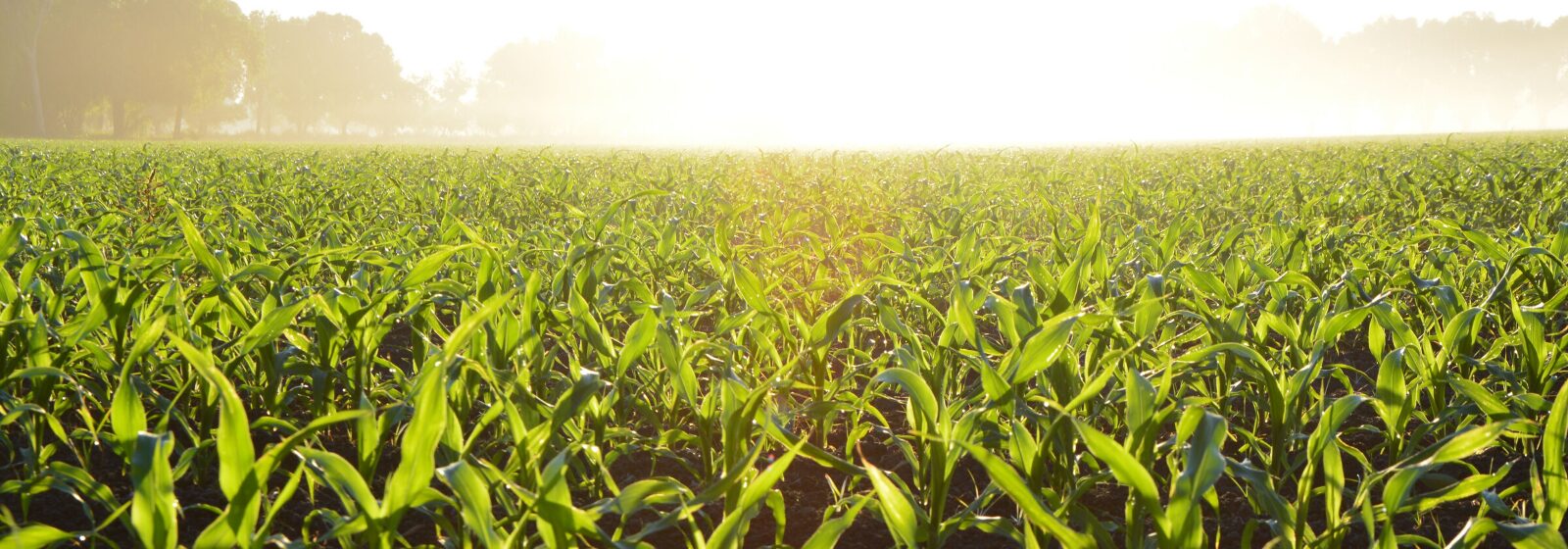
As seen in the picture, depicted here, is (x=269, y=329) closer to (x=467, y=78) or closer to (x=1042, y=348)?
(x=1042, y=348)

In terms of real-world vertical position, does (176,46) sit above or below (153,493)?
above

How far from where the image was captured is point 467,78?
105 m

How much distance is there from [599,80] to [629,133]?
9526 mm

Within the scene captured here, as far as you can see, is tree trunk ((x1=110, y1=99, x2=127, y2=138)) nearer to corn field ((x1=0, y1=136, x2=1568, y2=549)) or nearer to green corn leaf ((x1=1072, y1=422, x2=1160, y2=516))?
corn field ((x1=0, y1=136, x2=1568, y2=549))

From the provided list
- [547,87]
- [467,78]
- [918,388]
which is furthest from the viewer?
[547,87]

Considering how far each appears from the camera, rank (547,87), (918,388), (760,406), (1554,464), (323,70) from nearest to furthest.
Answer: (1554,464)
(918,388)
(760,406)
(323,70)
(547,87)

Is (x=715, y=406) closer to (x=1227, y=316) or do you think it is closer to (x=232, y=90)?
(x=1227, y=316)

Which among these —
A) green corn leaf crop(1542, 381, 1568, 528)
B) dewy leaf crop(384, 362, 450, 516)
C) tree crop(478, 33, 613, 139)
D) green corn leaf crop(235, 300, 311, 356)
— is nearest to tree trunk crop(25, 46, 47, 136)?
green corn leaf crop(235, 300, 311, 356)

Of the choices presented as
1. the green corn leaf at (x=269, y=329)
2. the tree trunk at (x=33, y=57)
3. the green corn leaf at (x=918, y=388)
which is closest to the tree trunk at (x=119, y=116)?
the tree trunk at (x=33, y=57)

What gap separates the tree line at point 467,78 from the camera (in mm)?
47656

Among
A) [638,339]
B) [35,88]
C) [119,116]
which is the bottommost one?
[638,339]

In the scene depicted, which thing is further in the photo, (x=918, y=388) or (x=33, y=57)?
(x=33, y=57)

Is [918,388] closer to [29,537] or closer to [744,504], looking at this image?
[744,504]

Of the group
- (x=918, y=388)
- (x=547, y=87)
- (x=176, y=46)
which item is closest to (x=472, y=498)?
(x=918, y=388)
